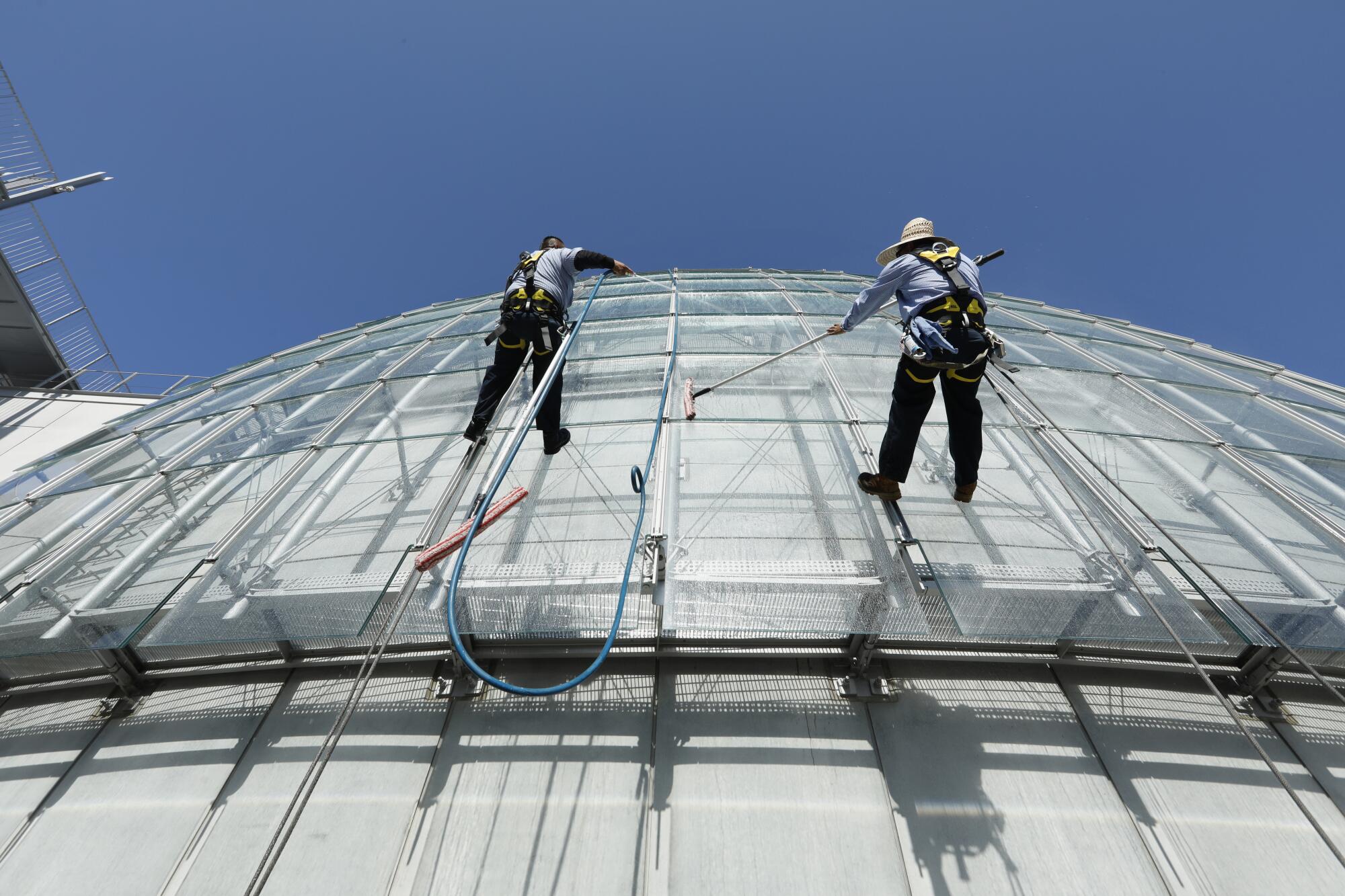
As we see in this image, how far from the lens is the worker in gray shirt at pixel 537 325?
5.12m

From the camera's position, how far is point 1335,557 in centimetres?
470

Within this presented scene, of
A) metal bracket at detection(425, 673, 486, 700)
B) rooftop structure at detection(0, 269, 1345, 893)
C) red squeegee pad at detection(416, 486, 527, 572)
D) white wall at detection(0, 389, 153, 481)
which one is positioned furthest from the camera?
white wall at detection(0, 389, 153, 481)

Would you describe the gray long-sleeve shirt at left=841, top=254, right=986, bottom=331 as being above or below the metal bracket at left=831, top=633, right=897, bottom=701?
above

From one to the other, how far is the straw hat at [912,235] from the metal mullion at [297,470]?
6749 millimetres

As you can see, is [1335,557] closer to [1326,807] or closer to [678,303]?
[1326,807]

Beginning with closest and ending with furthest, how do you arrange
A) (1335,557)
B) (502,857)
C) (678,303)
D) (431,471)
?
(502,857), (1335,557), (431,471), (678,303)

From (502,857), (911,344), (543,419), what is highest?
(911,344)

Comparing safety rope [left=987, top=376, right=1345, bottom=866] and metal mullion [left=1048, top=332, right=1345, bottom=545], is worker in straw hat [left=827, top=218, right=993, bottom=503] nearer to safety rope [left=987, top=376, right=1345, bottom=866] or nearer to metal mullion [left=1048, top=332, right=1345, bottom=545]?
safety rope [left=987, top=376, right=1345, bottom=866]

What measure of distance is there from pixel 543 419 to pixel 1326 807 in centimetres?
670

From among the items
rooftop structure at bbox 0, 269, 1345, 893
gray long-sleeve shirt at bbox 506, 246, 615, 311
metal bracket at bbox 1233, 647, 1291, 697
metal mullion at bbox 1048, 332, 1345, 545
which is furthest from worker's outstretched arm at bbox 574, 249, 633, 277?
metal mullion at bbox 1048, 332, 1345, 545

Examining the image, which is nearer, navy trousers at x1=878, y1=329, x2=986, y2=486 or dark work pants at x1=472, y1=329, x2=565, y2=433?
navy trousers at x1=878, y1=329, x2=986, y2=486

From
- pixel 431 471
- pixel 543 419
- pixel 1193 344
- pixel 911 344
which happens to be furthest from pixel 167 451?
A: pixel 1193 344

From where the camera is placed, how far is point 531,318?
5090 mm

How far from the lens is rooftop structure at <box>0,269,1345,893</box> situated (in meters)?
3.31
